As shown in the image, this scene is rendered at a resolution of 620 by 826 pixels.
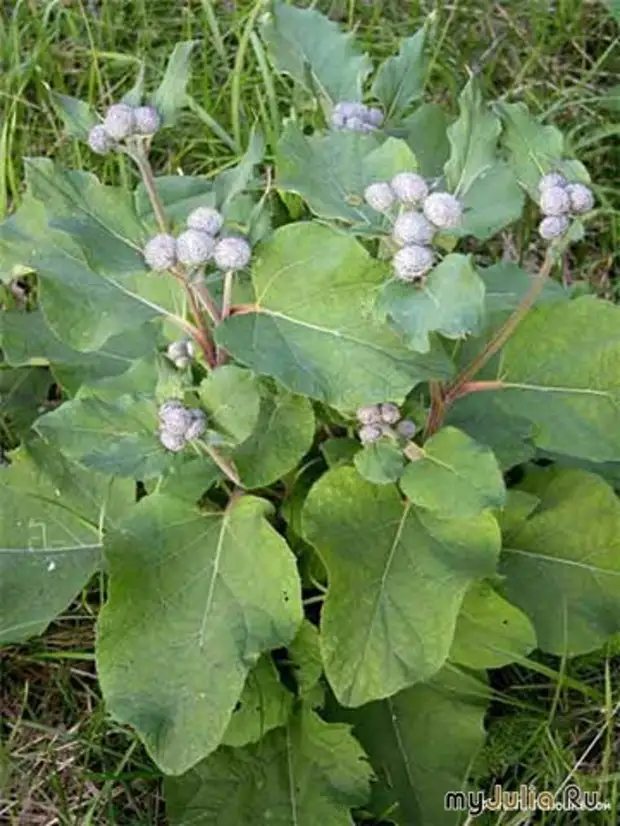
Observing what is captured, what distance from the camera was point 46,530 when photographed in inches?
79.6

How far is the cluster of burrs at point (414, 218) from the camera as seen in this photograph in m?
1.46

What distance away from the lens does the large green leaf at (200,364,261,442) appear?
1.63m

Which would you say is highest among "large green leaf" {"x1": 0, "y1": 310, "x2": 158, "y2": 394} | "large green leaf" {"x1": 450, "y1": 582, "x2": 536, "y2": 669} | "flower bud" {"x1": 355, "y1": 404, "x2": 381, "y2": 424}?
"flower bud" {"x1": 355, "y1": 404, "x2": 381, "y2": 424}

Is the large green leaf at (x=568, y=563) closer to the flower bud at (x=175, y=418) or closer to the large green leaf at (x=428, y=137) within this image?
the large green leaf at (x=428, y=137)

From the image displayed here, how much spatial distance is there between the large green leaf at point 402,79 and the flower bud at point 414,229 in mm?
503

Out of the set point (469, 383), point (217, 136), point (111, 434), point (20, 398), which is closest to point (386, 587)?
point (469, 383)

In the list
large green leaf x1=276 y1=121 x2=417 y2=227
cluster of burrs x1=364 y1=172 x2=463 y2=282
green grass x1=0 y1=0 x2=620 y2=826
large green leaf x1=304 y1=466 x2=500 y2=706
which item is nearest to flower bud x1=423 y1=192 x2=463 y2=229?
cluster of burrs x1=364 y1=172 x2=463 y2=282

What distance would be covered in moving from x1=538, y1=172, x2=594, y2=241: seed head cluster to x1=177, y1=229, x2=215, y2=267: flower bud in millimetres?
371

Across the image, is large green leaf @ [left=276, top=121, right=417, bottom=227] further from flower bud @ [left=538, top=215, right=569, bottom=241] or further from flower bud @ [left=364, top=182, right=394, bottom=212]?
flower bud @ [left=538, top=215, right=569, bottom=241]

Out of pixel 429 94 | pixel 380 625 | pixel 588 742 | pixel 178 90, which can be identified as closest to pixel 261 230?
pixel 178 90

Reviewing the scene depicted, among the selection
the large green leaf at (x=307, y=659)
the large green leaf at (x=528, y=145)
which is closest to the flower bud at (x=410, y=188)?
the large green leaf at (x=528, y=145)

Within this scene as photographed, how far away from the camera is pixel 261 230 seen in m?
1.69

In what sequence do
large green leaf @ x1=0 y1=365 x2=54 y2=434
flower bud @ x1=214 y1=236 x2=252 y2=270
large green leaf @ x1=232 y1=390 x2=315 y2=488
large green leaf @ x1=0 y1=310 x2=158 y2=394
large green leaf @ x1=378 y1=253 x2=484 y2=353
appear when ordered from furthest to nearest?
large green leaf @ x1=0 y1=365 x2=54 y2=434
large green leaf @ x1=0 y1=310 x2=158 y2=394
large green leaf @ x1=232 y1=390 x2=315 y2=488
flower bud @ x1=214 y1=236 x2=252 y2=270
large green leaf @ x1=378 y1=253 x2=484 y2=353

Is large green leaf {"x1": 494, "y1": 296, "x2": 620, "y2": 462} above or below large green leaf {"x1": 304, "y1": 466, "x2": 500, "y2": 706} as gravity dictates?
above
